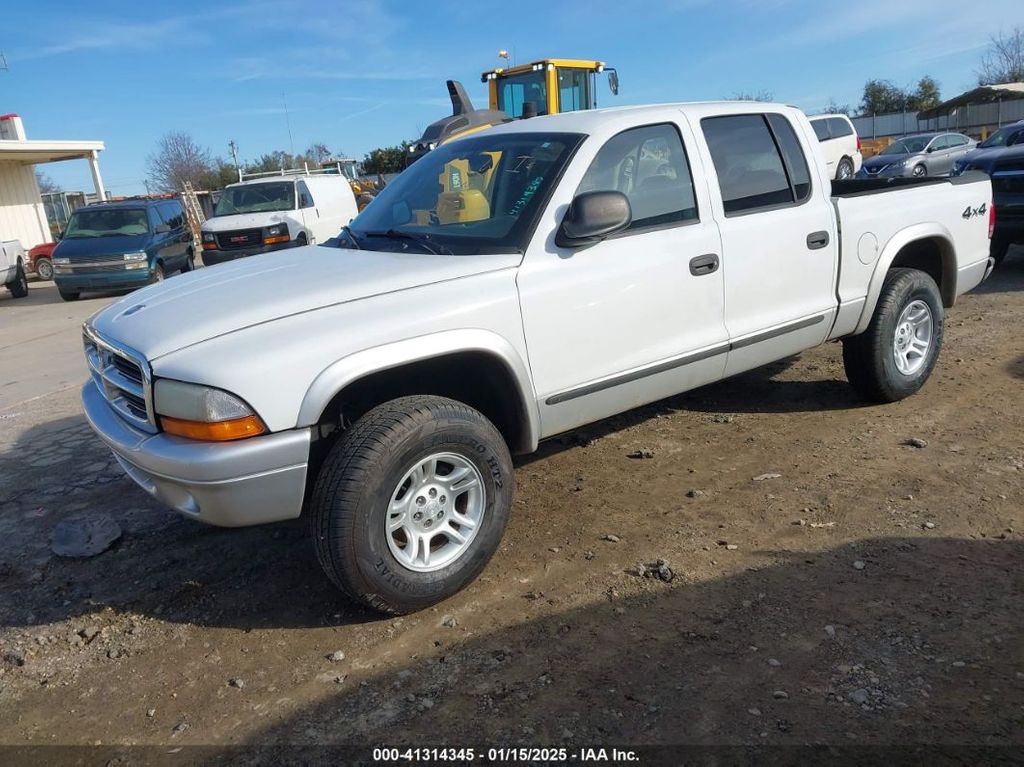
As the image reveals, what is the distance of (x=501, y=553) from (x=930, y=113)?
39.8 meters

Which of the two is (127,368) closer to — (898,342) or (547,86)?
(898,342)

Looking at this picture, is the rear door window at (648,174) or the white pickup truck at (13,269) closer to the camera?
the rear door window at (648,174)

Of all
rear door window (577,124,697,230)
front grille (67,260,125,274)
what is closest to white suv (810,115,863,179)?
front grille (67,260,125,274)

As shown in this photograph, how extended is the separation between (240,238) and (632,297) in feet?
37.8

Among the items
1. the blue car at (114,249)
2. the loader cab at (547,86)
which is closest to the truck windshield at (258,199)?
the blue car at (114,249)

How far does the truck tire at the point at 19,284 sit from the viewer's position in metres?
16.2

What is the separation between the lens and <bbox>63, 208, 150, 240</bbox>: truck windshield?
14.6 metres

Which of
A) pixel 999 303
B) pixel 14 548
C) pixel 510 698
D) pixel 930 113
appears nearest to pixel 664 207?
pixel 510 698

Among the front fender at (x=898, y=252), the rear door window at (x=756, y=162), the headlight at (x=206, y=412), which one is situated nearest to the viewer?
the headlight at (x=206, y=412)

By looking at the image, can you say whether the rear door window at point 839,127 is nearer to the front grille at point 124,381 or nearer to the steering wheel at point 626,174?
the steering wheel at point 626,174

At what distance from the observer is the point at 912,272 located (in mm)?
5082

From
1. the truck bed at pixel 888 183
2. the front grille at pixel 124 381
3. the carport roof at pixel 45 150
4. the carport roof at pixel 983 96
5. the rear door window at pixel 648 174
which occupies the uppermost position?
the carport roof at pixel 45 150

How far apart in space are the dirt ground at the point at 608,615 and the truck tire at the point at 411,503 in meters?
0.19

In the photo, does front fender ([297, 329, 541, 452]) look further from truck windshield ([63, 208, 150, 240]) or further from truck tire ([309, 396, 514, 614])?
truck windshield ([63, 208, 150, 240])
